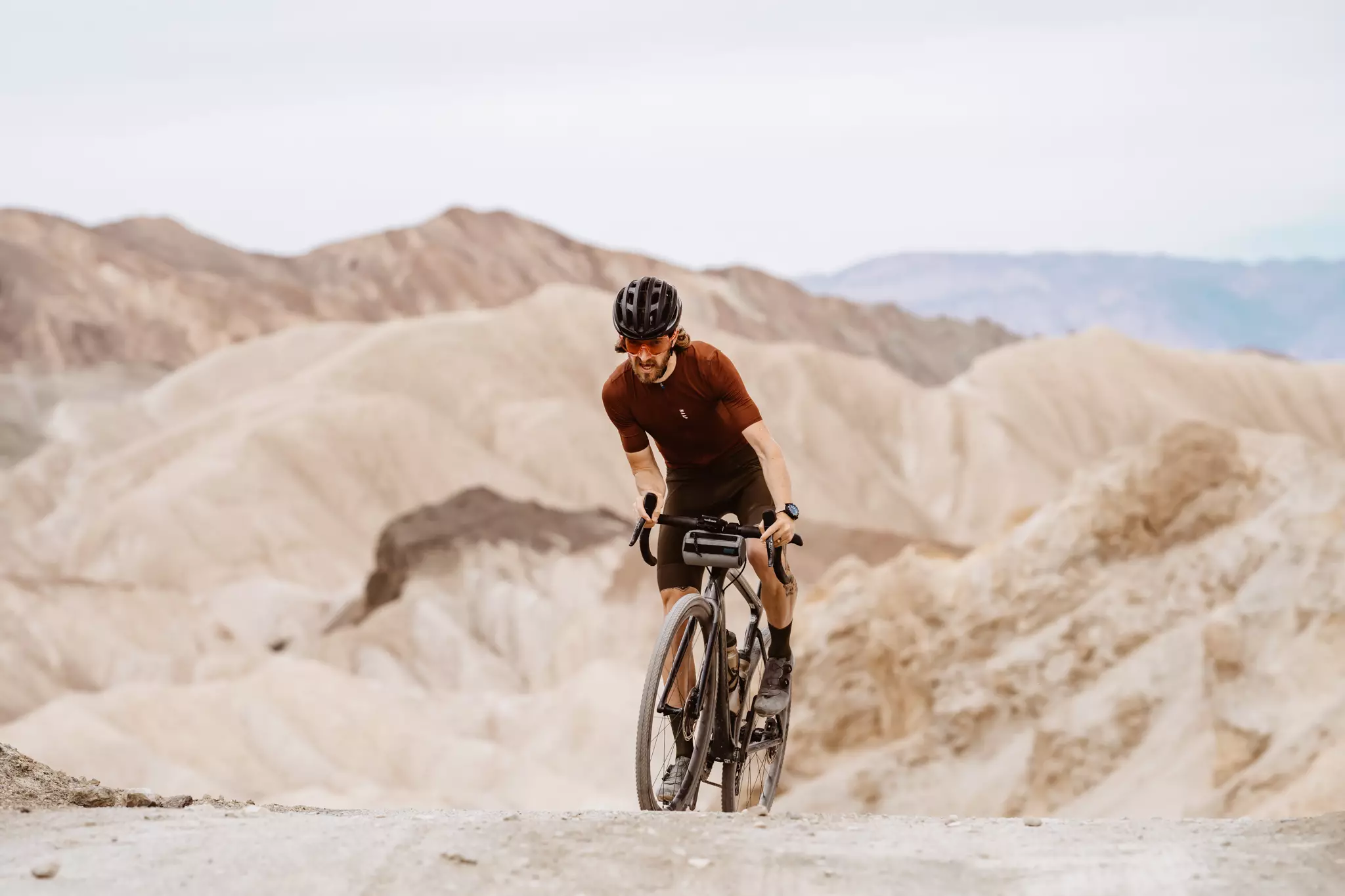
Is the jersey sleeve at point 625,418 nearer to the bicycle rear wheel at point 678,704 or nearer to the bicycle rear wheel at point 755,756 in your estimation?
the bicycle rear wheel at point 678,704

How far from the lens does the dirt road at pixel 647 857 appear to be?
4711mm

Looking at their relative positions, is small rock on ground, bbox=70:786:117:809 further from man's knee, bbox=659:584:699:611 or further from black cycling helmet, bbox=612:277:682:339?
black cycling helmet, bbox=612:277:682:339

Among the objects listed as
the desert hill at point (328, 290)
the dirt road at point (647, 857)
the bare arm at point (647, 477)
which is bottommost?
the dirt road at point (647, 857)

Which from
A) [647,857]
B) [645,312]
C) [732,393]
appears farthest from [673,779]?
[645,312]

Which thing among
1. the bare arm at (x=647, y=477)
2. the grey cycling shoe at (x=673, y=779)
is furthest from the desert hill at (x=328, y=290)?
the grey cycling shoe at (x=673, y=779)

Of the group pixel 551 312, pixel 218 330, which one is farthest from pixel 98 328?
pixel 551 312

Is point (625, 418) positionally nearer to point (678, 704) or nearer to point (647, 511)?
point (647, 511)

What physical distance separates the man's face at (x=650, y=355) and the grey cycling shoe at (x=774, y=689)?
1729mm

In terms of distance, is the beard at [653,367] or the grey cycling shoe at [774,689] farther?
the grey cycling shoe at [774,689]

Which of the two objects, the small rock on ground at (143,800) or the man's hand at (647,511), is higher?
the man's hand at (647,511)

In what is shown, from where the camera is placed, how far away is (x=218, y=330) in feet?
295

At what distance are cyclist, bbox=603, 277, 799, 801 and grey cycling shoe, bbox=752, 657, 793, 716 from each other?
61cm

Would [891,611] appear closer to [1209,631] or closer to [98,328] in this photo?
[1209,631]

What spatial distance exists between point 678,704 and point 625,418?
1199 mm
